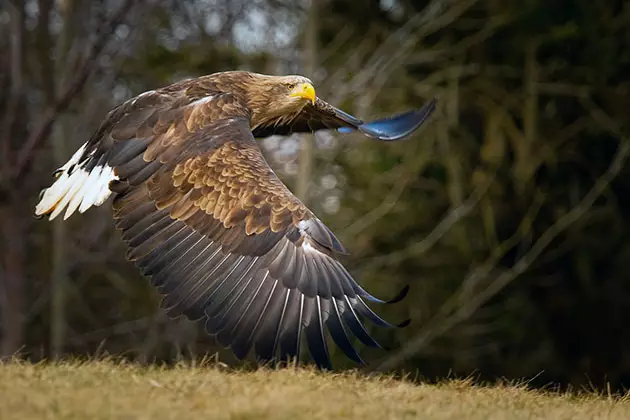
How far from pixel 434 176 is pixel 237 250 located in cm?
1034

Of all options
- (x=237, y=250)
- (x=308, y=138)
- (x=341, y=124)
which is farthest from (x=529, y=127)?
(x=237, y=250)

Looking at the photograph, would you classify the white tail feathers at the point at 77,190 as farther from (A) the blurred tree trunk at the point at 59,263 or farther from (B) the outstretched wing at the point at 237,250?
(A) the blurred tree trunk at the point at 59,263

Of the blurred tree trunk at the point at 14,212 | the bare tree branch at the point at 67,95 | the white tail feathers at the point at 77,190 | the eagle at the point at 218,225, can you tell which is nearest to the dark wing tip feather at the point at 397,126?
the eagle at the point at 218,225

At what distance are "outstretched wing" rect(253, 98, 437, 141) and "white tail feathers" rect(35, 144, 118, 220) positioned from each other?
158cm

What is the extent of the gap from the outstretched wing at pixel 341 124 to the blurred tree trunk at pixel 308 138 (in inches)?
204

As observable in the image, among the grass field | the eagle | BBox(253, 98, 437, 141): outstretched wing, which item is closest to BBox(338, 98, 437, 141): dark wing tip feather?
BBox(253, 98, 437, 141): outstretched wing

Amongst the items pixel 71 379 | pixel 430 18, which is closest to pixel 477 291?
pixel 430 18

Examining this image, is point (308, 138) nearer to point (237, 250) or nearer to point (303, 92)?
point (303, 92)

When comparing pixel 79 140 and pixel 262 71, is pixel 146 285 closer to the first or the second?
pixel 79 140

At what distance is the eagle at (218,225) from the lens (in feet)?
22.7

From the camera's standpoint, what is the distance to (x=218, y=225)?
7512 mm

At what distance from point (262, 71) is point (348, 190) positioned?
220cm

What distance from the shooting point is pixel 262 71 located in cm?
1539

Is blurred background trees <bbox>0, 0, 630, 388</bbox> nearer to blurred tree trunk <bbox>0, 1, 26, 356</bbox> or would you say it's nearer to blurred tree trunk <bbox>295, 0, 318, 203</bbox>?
blurred tree trunk <bbox>295, 0, 318, 203</bbox>
